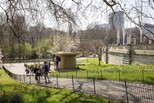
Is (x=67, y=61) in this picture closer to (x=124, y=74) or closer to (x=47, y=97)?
(x=124, y=74)

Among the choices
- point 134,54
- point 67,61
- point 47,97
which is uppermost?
point 134,54

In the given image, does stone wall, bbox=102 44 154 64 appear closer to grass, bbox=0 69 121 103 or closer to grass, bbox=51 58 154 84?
grass, bbox=51 58 154 84

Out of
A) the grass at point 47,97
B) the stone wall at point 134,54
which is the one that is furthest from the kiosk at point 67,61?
the grass at point 47,97

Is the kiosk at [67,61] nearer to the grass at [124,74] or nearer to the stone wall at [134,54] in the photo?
the stone wall at [134,54]

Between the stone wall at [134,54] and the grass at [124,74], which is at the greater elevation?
the stone wall at [134,54]

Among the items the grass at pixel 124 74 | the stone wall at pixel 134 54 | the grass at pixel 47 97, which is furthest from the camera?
the stone wall at pixel 134 54

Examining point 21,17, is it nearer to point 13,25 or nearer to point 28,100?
point 13,25

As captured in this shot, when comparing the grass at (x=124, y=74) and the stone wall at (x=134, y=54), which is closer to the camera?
the grass at (x=124, y=74)

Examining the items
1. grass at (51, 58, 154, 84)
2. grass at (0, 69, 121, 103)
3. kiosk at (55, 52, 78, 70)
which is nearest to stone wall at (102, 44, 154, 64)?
grass at (51, 58, 154, 84)

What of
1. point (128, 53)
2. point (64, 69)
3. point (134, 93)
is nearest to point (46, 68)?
point (134, 93)

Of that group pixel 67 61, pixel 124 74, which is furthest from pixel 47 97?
pixel 67 61

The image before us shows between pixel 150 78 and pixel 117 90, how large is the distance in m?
6.65

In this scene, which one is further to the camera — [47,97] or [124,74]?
[124,74]

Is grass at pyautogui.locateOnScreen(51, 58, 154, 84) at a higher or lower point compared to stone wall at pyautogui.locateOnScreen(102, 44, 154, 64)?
lower
